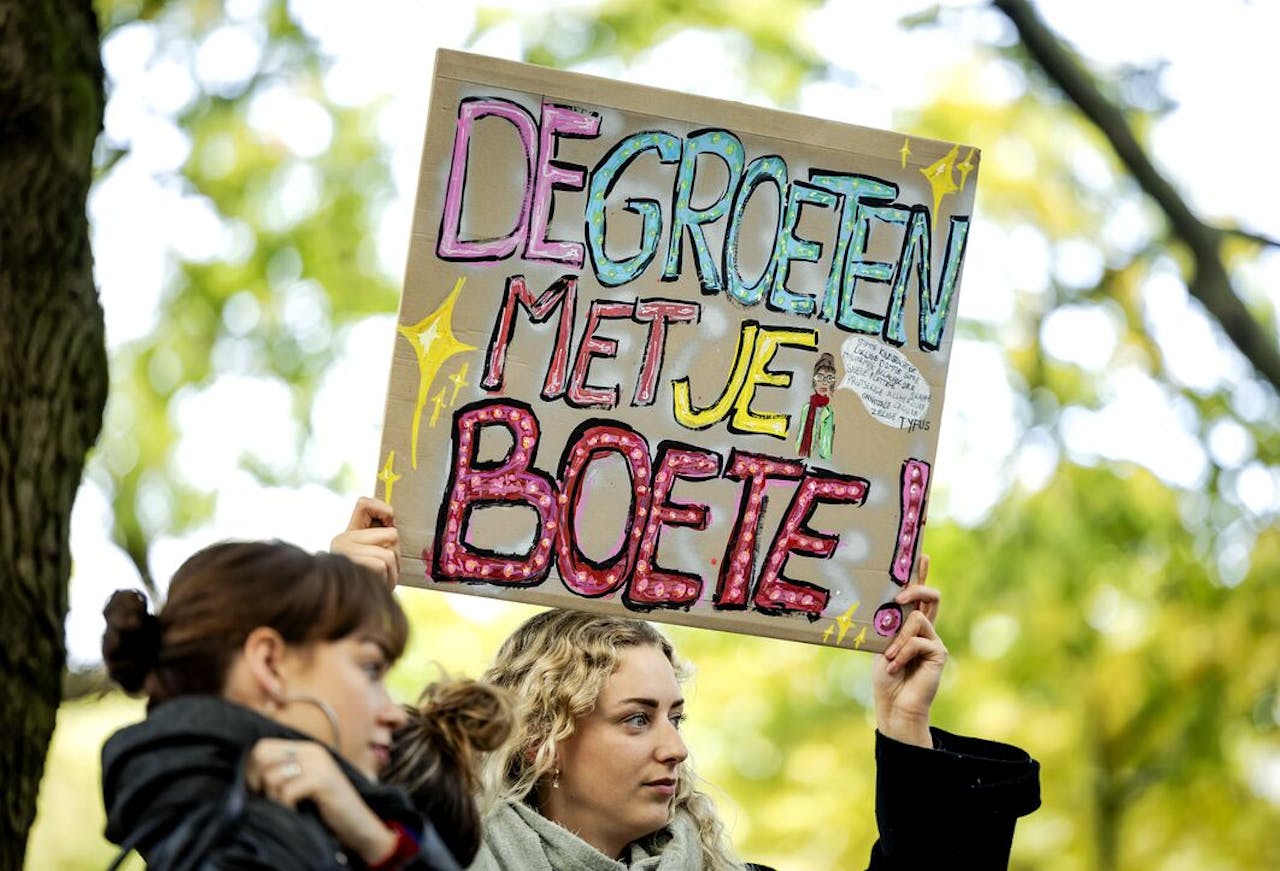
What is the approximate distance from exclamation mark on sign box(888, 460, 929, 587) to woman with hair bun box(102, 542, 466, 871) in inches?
47.8

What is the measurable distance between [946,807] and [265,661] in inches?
57.7

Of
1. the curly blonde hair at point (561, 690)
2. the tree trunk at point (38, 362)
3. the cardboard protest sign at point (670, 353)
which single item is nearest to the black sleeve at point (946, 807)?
the cardboard protest sign at point (670, 353)

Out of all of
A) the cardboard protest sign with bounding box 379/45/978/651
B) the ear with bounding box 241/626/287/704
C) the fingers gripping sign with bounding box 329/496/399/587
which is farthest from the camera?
the cardboard protest sign with bounding box 379/45/978/651

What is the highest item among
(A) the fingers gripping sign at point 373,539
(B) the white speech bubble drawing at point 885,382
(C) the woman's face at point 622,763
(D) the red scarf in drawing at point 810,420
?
(B) the white speech bubble drawing at point 885,382

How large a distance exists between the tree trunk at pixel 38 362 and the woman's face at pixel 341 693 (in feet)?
4.13

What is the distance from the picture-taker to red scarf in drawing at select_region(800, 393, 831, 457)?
306 centimetres

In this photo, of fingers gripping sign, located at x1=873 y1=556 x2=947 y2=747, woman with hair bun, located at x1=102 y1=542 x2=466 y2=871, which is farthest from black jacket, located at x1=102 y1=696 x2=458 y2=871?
fingers gripping sign, located at x1=873 y1=556 x2=947 y2=747

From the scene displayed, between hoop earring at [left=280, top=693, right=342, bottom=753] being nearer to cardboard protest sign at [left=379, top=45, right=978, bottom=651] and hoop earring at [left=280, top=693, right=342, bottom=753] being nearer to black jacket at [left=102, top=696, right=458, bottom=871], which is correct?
black jacket at [left=102, top=696, right=458, bottom=871]

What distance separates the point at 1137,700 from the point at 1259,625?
3.72 feet

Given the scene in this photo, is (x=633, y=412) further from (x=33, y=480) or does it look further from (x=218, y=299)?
(x=218, y=299)

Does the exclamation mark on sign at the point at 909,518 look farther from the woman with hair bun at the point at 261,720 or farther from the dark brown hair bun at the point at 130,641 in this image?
the dark brown hair bun at the point at 130,641

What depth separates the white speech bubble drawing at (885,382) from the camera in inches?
121

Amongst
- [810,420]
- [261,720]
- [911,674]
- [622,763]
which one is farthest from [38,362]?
[911,674]

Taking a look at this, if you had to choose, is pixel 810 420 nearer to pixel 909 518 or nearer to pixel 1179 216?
pixel 909 518
